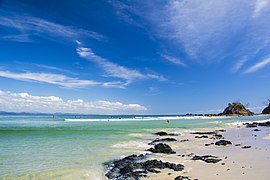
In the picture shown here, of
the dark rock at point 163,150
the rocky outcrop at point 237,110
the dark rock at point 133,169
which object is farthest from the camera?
the rocky outcrop at point 237,110

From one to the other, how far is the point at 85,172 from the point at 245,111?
482ft

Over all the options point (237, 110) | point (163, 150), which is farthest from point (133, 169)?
point (237, 110)

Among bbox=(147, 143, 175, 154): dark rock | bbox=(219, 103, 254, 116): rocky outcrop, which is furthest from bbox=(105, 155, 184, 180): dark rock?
bbox=(219, 103, 254, 116): rocky outcrop

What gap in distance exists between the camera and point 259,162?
13273 millimetres

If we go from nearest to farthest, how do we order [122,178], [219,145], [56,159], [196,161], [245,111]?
[122,178], [196,161], [56,159], [219,145], [245,111]

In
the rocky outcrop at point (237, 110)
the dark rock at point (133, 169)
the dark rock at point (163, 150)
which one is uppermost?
the rocky outcrop at point (237, 110)

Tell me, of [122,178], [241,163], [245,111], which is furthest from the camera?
[245,111]

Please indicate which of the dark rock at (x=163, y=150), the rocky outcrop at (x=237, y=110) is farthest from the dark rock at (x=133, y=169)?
the rocky outcrop at (x=237, y=110)

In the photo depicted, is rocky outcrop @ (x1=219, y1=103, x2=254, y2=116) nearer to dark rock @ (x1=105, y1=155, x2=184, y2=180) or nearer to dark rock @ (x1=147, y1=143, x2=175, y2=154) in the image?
dark rock @ (x1=147, y1=143, x2=175, y2=154)

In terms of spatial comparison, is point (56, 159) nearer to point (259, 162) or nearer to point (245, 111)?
point (259, 162)

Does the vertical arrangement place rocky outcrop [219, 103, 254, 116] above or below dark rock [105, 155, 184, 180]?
above

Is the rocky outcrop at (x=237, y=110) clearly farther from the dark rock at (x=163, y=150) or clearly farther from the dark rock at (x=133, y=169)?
the dark rock at (x=133, y=169)

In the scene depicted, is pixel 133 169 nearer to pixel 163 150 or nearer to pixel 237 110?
pixel 163 150

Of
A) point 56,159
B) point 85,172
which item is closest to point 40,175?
point 85,172
